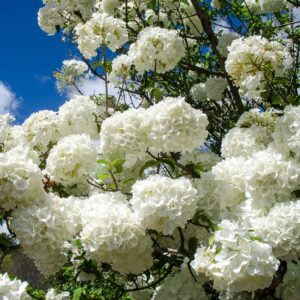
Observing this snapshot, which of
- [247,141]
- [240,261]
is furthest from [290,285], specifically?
[247,141]

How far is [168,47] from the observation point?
431 cm

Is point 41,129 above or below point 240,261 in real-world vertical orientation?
above

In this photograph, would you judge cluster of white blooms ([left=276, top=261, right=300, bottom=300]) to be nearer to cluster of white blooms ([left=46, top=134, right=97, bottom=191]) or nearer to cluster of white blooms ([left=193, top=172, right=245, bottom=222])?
cluster of white blooms ([left=193, top=172, right=245, bottom=222])

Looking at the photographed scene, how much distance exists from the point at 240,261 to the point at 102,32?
287cm

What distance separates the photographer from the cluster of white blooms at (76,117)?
420 centimetres

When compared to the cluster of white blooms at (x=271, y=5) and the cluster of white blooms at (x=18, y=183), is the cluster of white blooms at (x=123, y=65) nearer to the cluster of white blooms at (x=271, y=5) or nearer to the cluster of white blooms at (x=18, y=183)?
the cluster of white blooms at (x=18, y=183)

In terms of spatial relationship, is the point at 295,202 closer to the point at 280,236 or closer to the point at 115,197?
the point at 280,236

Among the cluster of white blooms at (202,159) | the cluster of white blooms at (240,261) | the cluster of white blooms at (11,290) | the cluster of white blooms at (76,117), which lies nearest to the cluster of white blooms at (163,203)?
the cluster of white blooms at (240,261)

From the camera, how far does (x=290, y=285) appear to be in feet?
10.5

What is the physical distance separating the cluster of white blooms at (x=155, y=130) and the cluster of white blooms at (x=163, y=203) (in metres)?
0.39

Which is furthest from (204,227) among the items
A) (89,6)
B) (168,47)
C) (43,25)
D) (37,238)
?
(43,25)

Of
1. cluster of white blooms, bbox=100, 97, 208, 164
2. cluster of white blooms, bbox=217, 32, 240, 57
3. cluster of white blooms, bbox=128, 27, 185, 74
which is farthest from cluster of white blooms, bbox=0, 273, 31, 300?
cluster of white blooms, bbox=217, 32, 240, 57

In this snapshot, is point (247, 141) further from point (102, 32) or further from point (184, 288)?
point (102, 32)

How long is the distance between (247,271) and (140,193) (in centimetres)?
76
